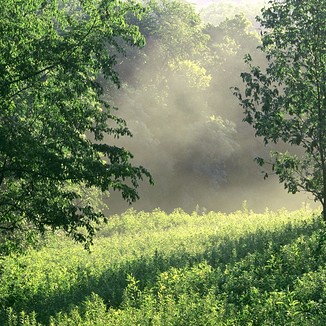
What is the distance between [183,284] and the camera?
13336 mm

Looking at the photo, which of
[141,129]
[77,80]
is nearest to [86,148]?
[77,80]

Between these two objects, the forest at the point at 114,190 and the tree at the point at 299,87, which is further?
the tree at the point at 299,87

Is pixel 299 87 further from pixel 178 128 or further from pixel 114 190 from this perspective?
pixel 178 128

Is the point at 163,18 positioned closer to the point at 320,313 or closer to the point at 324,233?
the point at 324,233

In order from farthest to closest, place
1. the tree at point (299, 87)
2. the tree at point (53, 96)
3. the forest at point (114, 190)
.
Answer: the tree at point (299, 87)
the tree at point (53, 96)
the forest at point (114, 190)

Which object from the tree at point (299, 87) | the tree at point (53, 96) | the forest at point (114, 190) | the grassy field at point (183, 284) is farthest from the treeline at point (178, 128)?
the tree at point (53, 96)

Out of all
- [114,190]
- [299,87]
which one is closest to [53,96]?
[114,190]

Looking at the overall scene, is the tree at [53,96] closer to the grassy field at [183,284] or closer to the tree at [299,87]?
the grassy field at [183,284]

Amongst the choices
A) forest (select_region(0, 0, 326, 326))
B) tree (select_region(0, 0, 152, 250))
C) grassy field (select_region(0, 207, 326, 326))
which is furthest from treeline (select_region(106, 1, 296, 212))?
tree (select_region(0, 0, 152, 250))

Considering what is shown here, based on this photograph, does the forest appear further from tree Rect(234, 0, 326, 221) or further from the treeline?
the treeline

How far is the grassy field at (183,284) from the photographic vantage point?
1051 cm

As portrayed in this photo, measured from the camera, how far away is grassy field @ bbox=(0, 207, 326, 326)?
414 inches

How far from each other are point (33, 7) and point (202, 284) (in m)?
7.65

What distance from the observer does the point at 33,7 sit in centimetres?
1259
